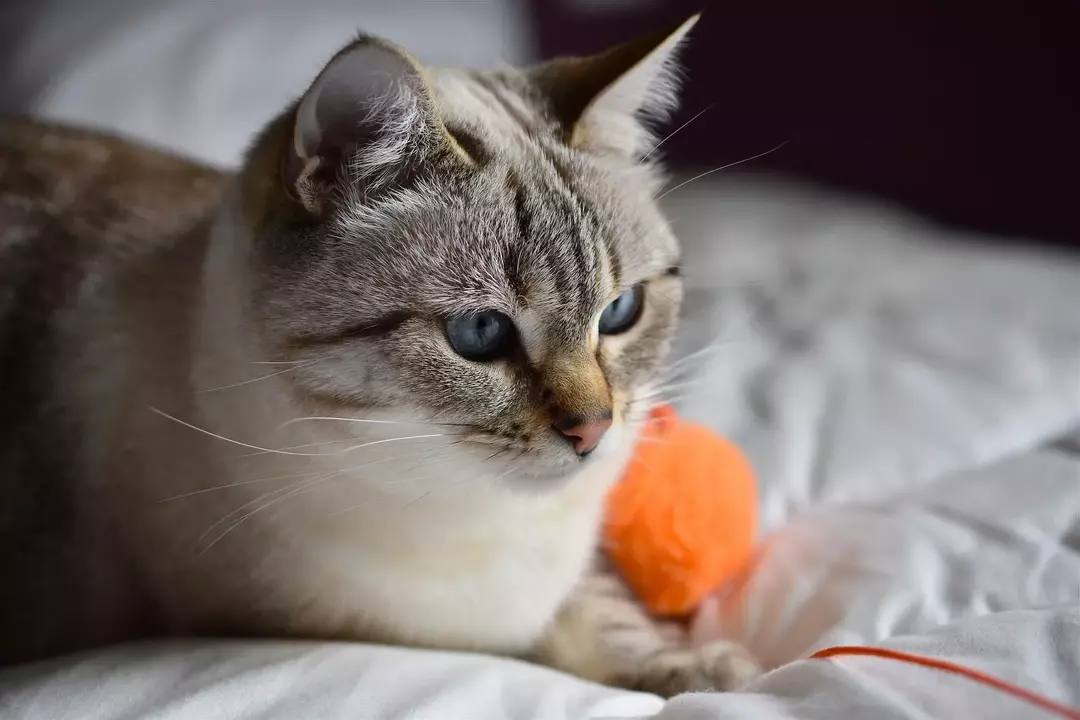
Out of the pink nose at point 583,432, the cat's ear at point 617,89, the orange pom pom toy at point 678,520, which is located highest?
the cat's ear at point 617,89

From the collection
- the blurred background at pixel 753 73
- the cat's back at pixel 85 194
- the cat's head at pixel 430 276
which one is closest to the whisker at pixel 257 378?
the cat's head at pixel 430 276

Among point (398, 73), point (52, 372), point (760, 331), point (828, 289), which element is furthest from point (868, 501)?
point (52, 372)

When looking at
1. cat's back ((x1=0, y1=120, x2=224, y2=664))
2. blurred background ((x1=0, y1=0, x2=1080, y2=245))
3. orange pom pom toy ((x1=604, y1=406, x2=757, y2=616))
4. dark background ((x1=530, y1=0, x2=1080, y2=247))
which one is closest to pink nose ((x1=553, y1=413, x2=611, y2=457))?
orange pom pom toy ((x1=604, y1=406, x2=757, y2=616))

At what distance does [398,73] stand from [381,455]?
445 mm

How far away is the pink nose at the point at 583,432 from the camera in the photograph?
1092 millimetres

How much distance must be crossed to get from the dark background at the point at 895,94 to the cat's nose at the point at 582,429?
5.46 ft

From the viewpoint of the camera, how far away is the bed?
1.02 m

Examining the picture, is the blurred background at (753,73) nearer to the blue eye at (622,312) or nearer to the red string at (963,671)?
the blue eye at (622,312)

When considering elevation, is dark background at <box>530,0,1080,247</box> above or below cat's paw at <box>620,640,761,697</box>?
above

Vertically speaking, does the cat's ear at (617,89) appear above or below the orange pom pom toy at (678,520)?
above

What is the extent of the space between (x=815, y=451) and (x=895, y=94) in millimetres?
1626

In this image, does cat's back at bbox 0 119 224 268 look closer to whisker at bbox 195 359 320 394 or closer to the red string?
whisker at bbox 195 359 320 394

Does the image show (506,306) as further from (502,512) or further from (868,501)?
(868,501)

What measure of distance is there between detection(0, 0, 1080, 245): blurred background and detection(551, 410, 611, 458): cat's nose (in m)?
1.51
